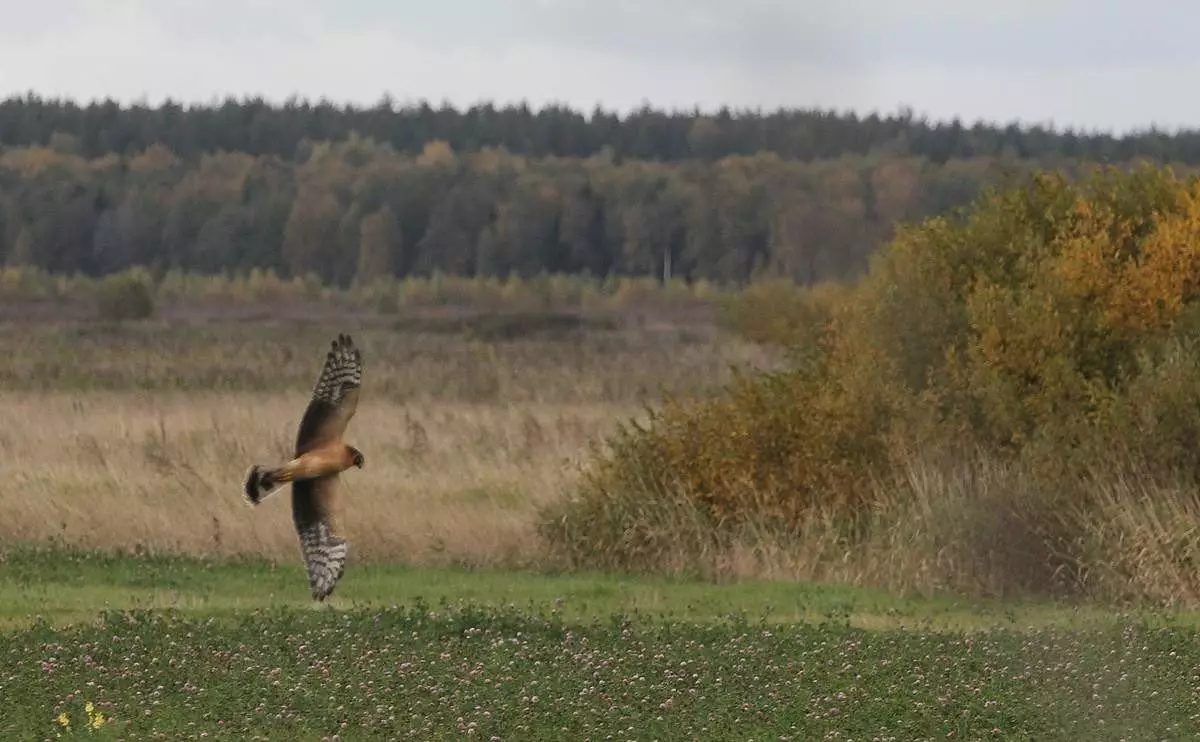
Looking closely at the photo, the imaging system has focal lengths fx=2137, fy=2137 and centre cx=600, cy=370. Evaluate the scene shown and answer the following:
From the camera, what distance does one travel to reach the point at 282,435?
26.8 m

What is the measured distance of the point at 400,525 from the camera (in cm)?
2039

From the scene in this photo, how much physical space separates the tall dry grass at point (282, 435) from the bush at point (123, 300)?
35.7 feet

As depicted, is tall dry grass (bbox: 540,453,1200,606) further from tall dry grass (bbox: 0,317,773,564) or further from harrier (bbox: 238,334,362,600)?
harrier (bbox: 238,334,362,600)

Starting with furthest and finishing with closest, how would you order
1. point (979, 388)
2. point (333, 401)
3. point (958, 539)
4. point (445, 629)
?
1. point (979, 388)
2. point (958, 539)
3. point (445, 629)
4. point (333, 401)

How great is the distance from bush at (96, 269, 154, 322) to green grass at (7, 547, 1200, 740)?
Result: 50870 mm

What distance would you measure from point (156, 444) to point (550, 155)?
109 meters

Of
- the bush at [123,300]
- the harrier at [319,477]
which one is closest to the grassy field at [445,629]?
the harrier at [319,477]

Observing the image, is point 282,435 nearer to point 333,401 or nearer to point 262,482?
point 333,401

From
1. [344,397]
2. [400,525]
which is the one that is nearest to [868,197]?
[400,525]

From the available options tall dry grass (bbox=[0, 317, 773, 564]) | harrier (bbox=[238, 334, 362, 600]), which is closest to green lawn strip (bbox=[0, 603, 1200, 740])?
harrier (bbox=[238, 334, 362, 600])

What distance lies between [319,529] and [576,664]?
5742 millimetres

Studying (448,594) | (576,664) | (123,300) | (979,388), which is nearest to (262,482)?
(576,664)

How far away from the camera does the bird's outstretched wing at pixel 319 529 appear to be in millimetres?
7621

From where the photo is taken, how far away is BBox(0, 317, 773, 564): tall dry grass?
20.3 meters
